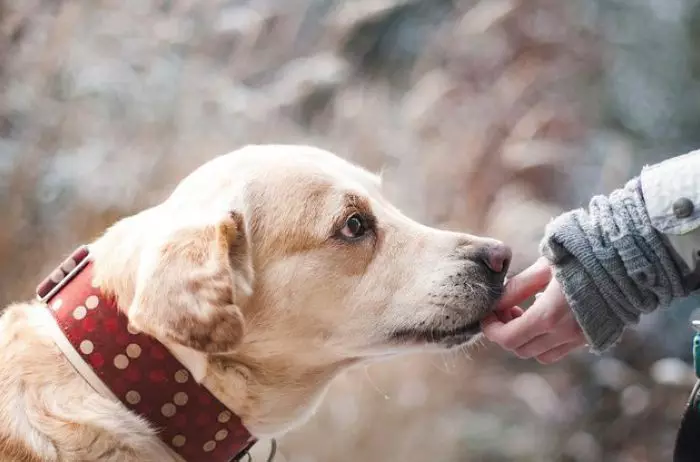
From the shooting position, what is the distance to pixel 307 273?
1129 millimetres

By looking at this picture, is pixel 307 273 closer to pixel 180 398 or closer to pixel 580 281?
pixel 180 398

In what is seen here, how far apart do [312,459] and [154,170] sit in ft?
3.04

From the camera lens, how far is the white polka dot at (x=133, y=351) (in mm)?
997

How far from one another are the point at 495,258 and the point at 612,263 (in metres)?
0.21

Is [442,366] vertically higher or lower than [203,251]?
lower

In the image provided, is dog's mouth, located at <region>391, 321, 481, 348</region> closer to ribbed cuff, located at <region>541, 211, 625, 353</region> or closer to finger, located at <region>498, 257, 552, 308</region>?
finger, located at <region>498, 257, 552, 308</region>

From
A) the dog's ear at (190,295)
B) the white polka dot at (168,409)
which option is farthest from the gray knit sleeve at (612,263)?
the white polka dot at (168,409)

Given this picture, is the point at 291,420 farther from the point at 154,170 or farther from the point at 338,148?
the point at 154,170

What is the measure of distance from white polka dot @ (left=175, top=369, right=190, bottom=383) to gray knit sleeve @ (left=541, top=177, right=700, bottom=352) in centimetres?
56

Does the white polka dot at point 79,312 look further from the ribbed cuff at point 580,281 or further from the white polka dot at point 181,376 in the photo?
the ribbed cuff at point 580,281

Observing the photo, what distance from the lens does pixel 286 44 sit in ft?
6.47

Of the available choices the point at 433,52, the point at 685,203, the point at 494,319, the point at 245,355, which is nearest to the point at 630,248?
the point at 685,203

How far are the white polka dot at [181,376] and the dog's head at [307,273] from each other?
0.12 feet

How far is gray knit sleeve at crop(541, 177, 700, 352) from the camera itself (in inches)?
38.7
